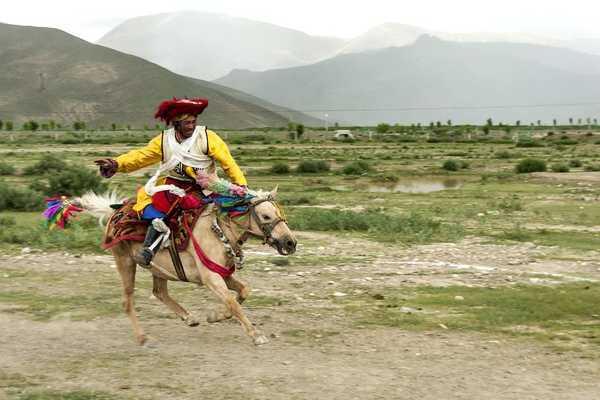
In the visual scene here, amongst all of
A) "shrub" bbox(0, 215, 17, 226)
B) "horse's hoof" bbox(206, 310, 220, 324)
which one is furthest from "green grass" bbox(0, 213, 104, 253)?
"horse's hoof" bbox(206, 310, 220, 324)

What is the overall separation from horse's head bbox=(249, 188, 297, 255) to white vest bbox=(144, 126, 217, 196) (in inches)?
29.9

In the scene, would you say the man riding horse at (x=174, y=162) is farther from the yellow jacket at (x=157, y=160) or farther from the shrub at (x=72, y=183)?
the shrub at (x=72, y=183)

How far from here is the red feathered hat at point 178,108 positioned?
779 cm

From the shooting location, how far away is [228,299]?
7.57m

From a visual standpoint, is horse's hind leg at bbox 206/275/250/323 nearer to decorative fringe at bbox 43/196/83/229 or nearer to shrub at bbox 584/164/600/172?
decorative fringe at bbox 43/196/83/229

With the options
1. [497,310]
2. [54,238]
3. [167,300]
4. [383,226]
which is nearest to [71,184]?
[54,238]

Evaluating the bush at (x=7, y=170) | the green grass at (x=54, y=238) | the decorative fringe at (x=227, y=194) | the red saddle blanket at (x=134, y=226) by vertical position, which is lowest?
the green grass at (x=54, y=238)

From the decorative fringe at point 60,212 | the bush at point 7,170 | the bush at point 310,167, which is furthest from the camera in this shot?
the bush at point 310,167

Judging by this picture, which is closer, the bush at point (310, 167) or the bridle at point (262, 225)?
the bridle at point (262, 225)

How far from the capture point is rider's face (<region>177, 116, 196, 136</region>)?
792 centimetres

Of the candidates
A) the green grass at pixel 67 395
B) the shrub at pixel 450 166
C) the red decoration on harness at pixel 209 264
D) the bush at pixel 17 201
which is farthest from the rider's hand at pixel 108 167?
the shrub at pixel 450 166

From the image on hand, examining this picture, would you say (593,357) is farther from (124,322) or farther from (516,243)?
(516,243)

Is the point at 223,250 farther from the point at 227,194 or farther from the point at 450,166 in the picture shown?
the point at 450,166

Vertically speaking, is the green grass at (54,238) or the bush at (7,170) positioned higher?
the bush at (7,170)
